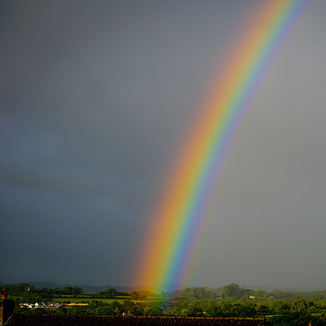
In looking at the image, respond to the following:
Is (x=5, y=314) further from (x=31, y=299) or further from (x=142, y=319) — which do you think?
(x=31, y=299)

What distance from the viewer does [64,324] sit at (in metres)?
32.3

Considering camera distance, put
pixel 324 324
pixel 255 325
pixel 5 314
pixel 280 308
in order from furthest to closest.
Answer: pixel 280 308, pixel 324 324, pixel 5 314, pixel 255 325

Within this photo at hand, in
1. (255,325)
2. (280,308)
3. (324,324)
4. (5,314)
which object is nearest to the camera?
(255,325)

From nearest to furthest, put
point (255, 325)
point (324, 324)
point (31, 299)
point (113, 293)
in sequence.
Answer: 1. point (255, 325)
2. point (324, 324)
3. point (31, 299)
4. point (113, 293)

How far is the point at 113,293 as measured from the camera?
196625 mm

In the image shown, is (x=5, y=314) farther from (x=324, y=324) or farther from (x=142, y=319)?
(x=324, y=324)

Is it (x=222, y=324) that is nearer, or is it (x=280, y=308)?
(x=222, y=324)

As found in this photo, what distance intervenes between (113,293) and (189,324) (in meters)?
171

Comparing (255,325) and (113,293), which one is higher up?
(113,293)

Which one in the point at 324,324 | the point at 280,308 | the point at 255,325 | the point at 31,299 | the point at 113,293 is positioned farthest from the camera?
the point at 113,293

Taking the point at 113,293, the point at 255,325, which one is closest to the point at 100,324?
the point at 255,325

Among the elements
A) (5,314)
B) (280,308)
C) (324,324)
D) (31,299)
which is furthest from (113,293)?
(5,314)

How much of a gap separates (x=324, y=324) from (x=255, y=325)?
56058 millimetres

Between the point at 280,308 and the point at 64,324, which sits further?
the point at 280,308
